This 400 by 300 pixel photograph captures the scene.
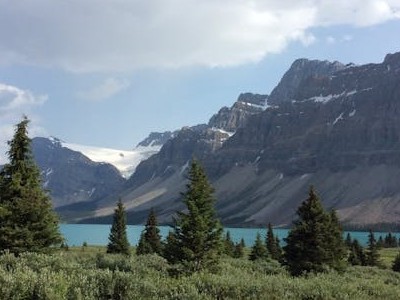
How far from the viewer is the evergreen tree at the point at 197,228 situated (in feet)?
141

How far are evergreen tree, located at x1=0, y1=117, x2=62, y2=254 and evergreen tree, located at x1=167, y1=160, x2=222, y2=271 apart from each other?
9550 millimetres

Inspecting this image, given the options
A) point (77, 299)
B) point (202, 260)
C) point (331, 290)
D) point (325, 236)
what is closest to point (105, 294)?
point (77, 299)

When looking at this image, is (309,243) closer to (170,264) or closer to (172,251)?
(172,251)

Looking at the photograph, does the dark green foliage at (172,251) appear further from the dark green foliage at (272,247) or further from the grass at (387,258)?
the grass at (387,258)

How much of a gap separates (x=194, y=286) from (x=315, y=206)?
3189 cm

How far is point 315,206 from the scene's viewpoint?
45.9 metres

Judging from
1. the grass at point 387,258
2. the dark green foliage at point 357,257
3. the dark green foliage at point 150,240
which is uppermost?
the dark green foliage at point 150,240

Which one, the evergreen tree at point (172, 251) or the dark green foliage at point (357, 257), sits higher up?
the evergreen tree at point (172, 251)

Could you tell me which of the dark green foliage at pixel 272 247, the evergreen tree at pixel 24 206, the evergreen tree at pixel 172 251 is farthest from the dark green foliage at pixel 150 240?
the evergreen tree at pixel 24 206

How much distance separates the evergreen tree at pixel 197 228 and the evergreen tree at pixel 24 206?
31.3 feet

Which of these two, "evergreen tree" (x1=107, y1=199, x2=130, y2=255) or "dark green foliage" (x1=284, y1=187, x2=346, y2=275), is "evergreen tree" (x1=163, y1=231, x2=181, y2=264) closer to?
"dark green foliage" (x1=284, y1=187, x2=346, y2=275)

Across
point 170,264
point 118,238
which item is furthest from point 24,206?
point 118,238

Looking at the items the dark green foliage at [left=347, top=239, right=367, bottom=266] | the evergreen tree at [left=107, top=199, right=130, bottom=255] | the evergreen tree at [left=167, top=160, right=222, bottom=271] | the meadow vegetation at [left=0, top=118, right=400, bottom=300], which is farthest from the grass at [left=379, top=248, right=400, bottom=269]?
the evergreen tree at [left=167, top=160, right=222, bottom=271]

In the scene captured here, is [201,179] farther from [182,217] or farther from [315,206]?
[315,206]
